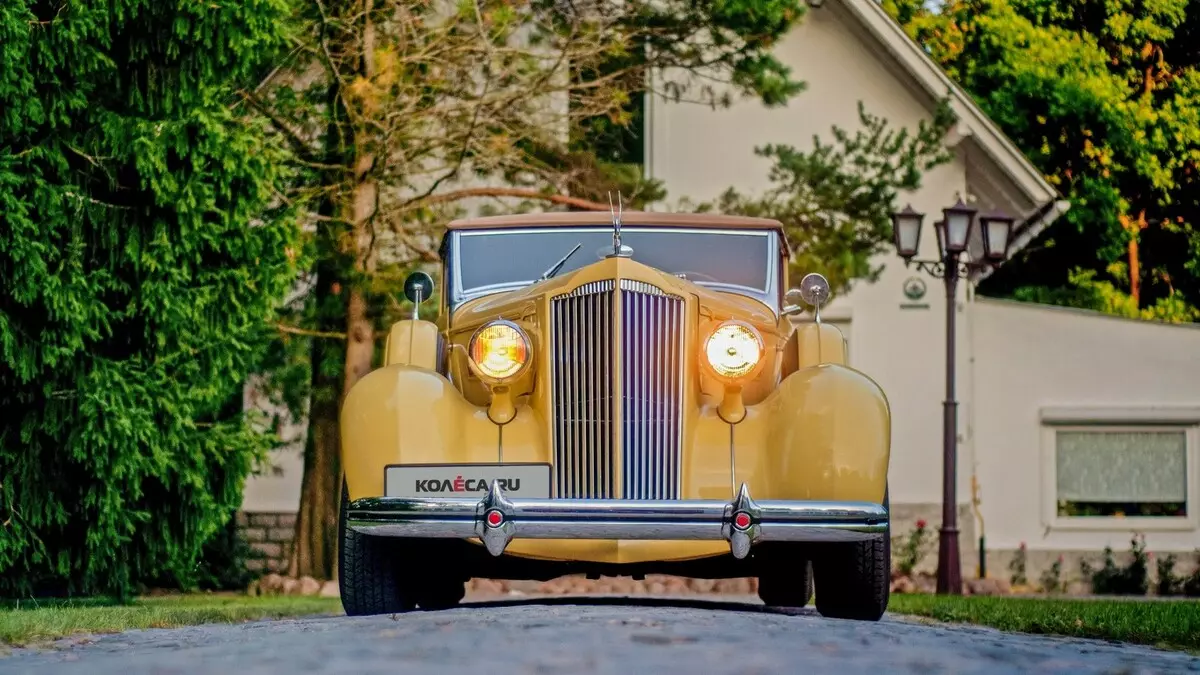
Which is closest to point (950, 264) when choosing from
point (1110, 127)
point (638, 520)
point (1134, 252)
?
point (638, 520)

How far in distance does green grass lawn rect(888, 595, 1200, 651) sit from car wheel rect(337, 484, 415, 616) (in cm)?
328

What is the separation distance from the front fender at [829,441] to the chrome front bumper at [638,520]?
376mm

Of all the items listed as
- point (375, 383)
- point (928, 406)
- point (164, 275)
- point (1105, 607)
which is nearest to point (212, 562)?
point (164, 275)

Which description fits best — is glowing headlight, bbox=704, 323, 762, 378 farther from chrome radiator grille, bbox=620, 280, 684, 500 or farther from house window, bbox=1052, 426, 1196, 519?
house window, bbox=1052, 426, 1196, 519

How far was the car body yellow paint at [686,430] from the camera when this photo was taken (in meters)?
8.42

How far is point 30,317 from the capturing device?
43.2 ft

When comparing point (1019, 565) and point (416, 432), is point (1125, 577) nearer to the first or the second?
point (1019, 565)

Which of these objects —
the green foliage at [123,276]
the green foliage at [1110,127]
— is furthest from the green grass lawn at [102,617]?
the green foliage at [1110,127]

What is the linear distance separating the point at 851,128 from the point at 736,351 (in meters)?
16.1

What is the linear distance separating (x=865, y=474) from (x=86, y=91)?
24.6ft

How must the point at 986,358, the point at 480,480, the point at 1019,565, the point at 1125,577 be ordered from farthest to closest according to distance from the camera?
the point at 986,358 < the point at 1019,565 < the point at 1125,577 < the point at 480,480

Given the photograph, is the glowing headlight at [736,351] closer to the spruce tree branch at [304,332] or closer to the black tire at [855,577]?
the black tire at [855,577]

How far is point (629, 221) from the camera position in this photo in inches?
410

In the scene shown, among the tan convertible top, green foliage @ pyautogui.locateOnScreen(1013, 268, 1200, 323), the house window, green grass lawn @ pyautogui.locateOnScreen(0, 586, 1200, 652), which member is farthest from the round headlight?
green foliage @ pyautogui.locateOnScreen(1013, 268, 1200, 323)
